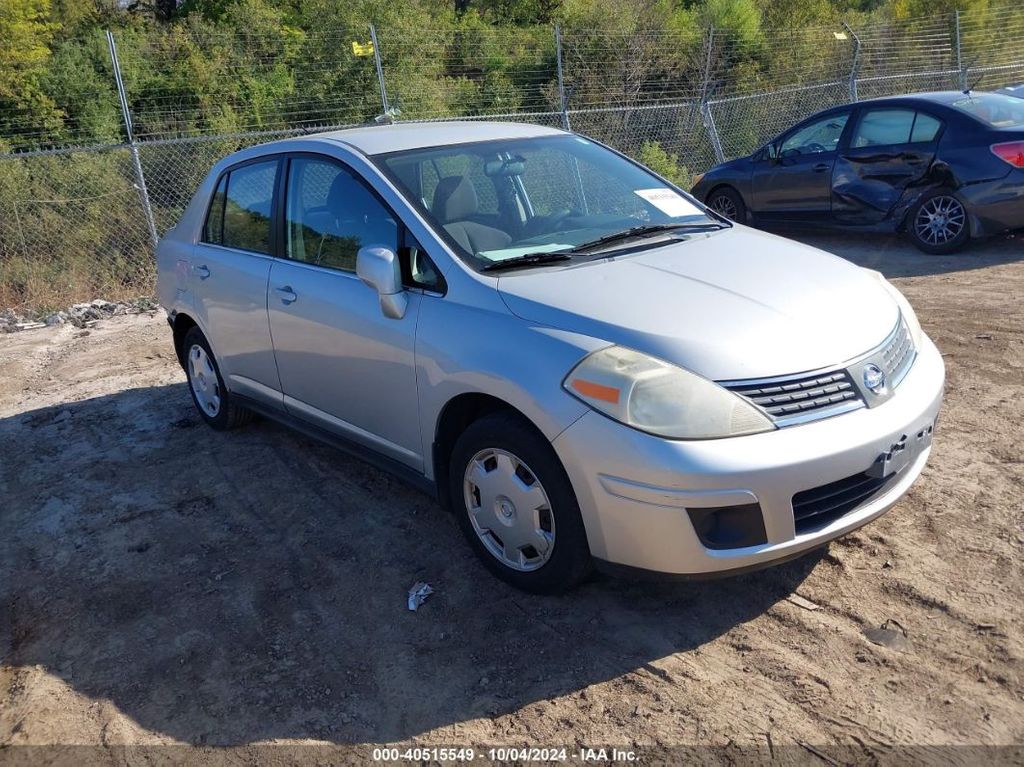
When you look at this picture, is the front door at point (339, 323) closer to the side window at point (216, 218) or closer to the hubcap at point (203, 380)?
the side window at point (216, 218)

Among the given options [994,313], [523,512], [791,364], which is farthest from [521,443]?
[994,313]

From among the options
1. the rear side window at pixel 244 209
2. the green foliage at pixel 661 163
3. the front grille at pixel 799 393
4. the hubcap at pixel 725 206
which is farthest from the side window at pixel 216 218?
the green foliage at pixel 661 163

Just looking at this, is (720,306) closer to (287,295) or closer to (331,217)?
(331,217)

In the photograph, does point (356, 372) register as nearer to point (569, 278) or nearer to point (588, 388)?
point (569, 278)

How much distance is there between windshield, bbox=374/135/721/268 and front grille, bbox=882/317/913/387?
1.18 metres

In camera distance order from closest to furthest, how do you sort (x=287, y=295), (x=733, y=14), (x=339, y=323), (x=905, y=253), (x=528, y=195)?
(x=339, y=323) < (x=528, y=195) < (x=287, y=295) < (x=905, y=253) < (x=733, y=14)

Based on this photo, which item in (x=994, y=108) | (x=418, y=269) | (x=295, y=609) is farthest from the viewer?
(x=994, y=108)

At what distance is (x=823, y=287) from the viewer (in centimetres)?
353

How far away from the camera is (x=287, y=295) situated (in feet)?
14.6

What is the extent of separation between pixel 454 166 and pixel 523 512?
1749 mm

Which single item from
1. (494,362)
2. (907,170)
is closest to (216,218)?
(494,362)

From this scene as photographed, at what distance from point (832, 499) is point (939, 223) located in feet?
21.9

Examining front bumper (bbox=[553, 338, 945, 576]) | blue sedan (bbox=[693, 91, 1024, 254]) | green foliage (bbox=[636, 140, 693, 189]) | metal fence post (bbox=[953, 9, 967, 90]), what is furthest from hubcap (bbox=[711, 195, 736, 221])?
metal fence post (bbox=[953, 9, 967, 90])

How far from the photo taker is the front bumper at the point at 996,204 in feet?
26.5
